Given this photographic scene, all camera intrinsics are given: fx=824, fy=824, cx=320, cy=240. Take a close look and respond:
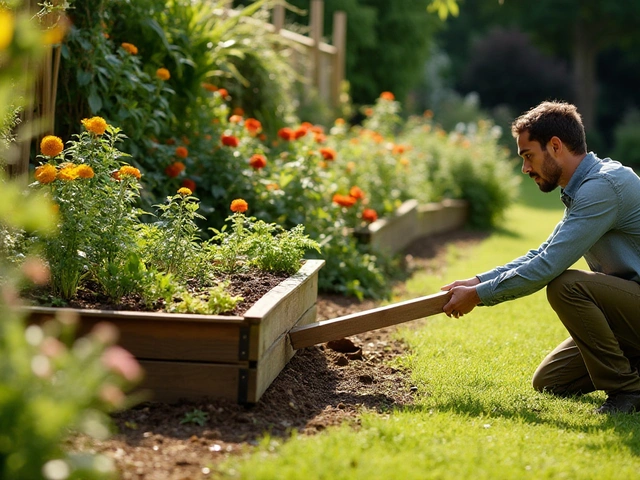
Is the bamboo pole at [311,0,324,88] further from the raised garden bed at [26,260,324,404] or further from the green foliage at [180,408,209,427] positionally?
the green foliage at [180,408,209,427]

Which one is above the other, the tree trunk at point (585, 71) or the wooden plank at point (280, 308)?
the tree trunk at point (585, 71)

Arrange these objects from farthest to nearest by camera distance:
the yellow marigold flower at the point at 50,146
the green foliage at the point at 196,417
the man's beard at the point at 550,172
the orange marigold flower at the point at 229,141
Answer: the orange marigold flower at the point at 229,141
the man's beard at the point at 550,172
the yellow marigold flower at the point at 50,146
the green foliage at the point at 196,417

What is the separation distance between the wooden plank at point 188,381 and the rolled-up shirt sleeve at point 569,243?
1275mm

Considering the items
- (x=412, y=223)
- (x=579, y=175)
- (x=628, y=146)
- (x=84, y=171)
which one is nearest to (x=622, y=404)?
(x=579, y=175)

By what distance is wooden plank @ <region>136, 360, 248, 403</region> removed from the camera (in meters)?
3.45

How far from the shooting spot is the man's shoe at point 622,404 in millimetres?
3846

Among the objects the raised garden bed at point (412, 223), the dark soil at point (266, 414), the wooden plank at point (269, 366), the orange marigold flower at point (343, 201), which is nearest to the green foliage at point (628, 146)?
the raised garden bed at point (412, 223)

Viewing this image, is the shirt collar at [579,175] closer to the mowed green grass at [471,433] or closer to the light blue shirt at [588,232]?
the light blue shirt at [588,232]

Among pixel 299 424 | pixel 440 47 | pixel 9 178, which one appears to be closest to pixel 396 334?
pixel 299 424

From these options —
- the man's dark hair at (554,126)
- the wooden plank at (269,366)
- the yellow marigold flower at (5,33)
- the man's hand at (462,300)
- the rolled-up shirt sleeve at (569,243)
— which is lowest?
the wooden plank at (269,366)

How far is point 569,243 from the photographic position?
3812 mm

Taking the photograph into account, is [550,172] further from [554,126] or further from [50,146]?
[50,146]

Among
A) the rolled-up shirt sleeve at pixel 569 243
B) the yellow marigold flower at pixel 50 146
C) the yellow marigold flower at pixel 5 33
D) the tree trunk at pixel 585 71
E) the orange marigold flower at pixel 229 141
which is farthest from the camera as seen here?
the tree trunk at pixel 585 71

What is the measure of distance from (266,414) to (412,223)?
6426 millimetres
